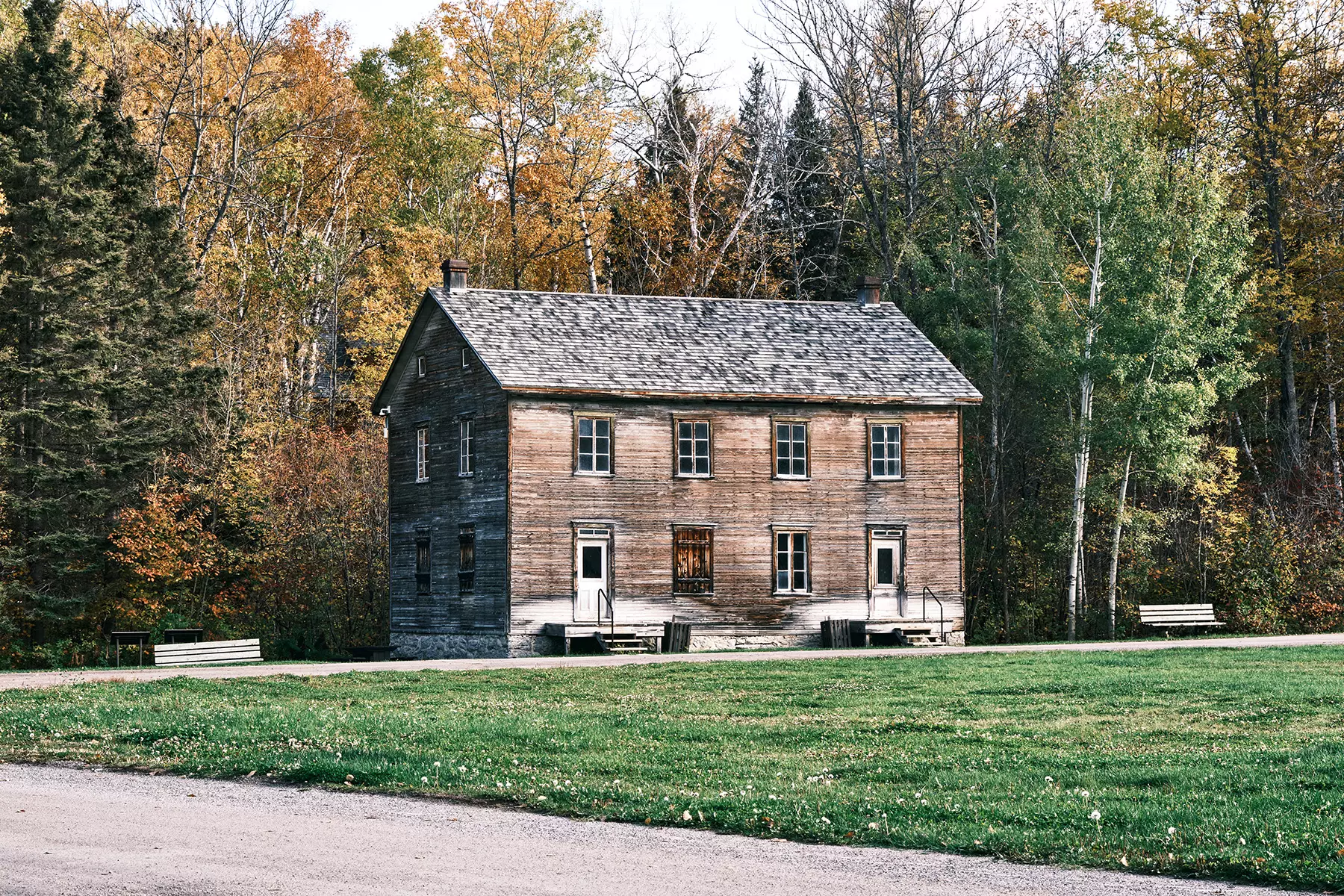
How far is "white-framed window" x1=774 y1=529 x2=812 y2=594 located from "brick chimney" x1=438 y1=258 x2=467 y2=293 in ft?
34.2

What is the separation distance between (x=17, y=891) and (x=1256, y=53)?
45.7 meters

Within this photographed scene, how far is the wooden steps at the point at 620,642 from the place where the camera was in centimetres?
3709

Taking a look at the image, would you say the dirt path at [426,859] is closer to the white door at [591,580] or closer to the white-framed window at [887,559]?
the white door at [591,580]

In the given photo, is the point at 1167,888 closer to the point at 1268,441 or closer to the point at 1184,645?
the point at 1184,645

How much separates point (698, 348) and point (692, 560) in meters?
5.59

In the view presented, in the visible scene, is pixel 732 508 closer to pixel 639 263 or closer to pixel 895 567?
pixel 895 567

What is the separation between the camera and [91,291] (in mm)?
41250

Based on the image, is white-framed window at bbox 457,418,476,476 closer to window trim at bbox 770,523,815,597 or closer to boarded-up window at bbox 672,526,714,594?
boarded-up window at bbox 672,526,714,594

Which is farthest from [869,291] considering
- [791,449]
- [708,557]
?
[708,557]

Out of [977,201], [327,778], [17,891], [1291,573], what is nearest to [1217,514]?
[1291,573]

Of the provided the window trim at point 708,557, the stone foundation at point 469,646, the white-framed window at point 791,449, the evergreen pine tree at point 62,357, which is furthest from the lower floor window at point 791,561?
the evergreen pine tree at point 62,357

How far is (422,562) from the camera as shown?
136 ft

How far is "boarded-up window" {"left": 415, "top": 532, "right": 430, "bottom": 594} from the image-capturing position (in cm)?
4116

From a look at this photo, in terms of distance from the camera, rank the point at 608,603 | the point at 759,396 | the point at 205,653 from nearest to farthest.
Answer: the point at 205,653 < the point at 608,603 < the point at 759,396
